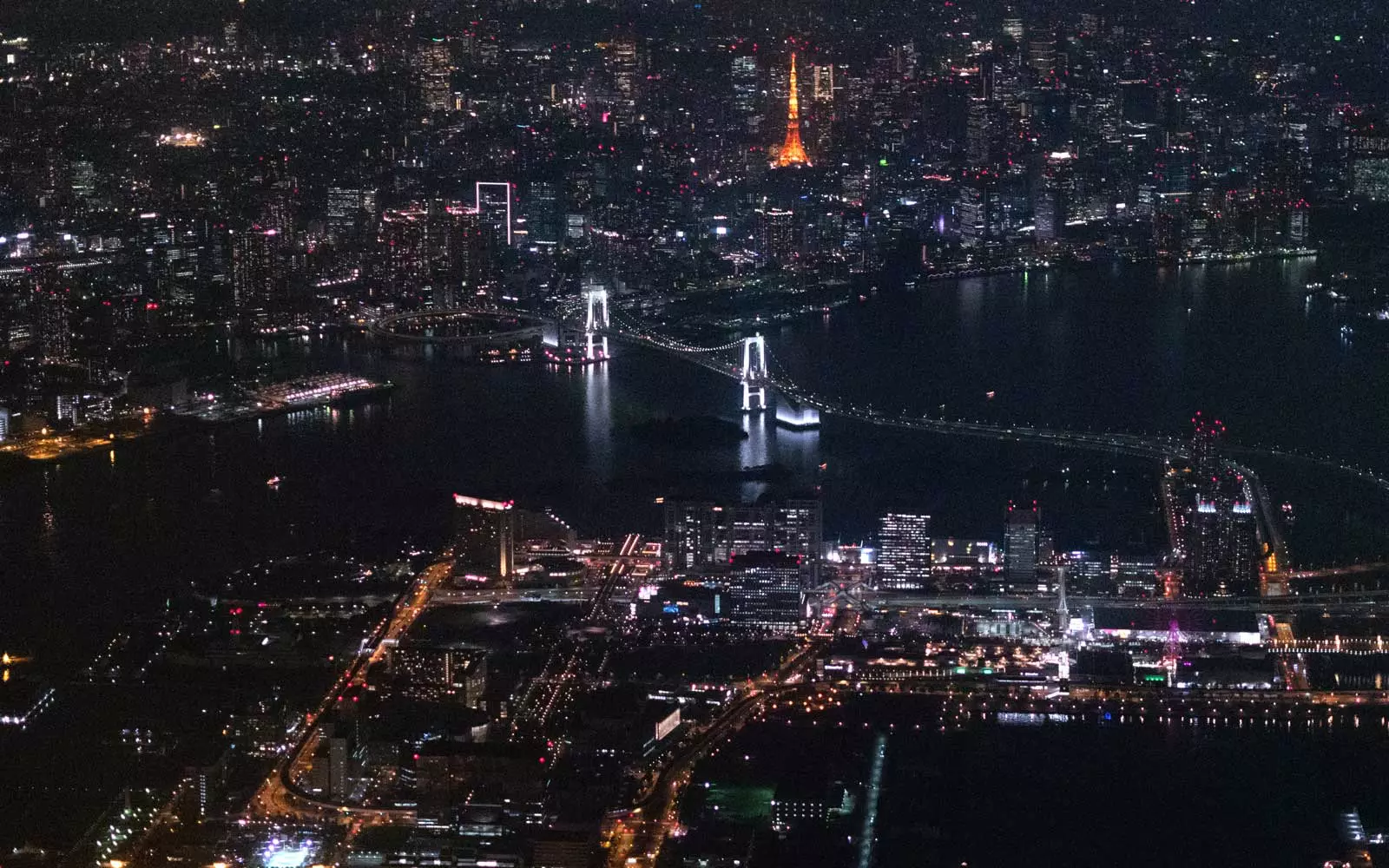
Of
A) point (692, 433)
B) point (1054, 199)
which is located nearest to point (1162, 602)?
point (692, 433)

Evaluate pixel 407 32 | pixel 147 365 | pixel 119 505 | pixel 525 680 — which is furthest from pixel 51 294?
pixel 525 680

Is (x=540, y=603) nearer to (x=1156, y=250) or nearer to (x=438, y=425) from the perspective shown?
(x=438, y=425)

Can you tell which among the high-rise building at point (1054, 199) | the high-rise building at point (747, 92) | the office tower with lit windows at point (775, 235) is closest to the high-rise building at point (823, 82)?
the high-rise building at point (747, 92)

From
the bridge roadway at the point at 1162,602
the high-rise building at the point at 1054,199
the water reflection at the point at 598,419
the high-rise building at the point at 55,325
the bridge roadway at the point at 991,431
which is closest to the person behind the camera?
A: the bridge roadway at the point at 1162,602

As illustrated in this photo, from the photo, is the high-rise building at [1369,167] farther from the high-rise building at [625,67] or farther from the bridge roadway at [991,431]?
the bridge roadway at [991,431]

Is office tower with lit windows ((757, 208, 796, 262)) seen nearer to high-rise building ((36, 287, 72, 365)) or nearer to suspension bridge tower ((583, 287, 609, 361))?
suspension bridge tower ((583, 287, 609, 361))

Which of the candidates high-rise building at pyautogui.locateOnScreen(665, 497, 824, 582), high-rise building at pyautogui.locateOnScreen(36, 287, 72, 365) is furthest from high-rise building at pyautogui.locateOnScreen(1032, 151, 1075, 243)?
high-rise building at pyautogui.locateOnScreen(665, 497, 824, 582)
